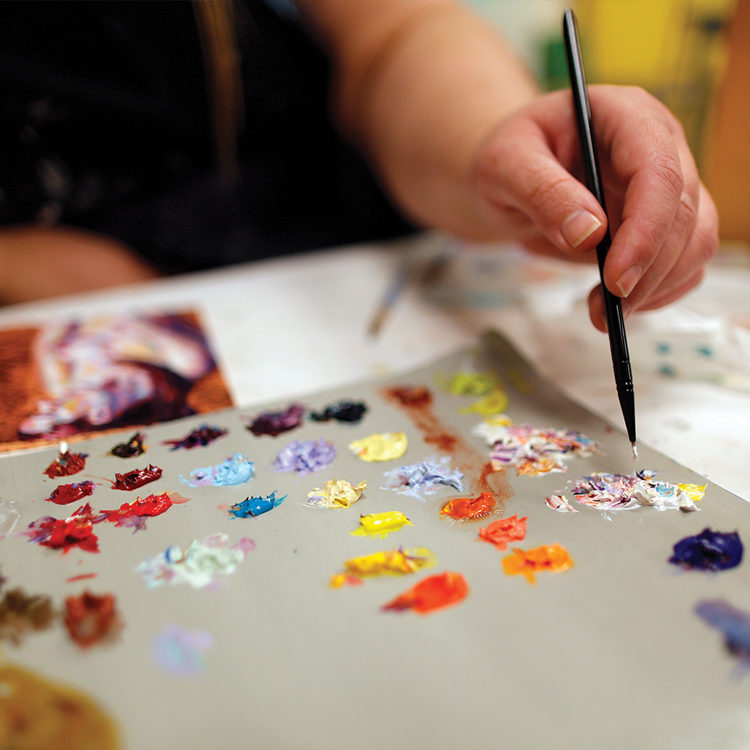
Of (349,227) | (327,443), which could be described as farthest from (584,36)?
(327,443)

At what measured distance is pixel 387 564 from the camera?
0.28 meters

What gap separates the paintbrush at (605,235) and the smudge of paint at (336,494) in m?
0.15

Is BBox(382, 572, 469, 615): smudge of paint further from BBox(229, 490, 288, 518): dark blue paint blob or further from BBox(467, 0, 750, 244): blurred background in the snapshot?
BBox(467, 0, 750, 244): blurred background

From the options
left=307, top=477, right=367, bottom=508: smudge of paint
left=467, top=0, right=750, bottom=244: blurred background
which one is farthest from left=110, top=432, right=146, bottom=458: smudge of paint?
left=467, top=0, right=750, bottom=244: blurred background

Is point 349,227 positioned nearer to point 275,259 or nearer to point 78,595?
point 275,259

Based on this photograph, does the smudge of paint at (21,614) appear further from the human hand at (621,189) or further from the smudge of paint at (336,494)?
the human hand at (621,189)

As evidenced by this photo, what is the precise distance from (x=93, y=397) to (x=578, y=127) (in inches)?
14.8

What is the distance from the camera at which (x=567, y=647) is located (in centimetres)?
24

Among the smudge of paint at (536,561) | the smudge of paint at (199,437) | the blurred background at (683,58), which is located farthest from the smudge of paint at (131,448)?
the blurred background at (683,58)

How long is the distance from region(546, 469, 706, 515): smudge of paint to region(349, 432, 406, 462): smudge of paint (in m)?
0.09

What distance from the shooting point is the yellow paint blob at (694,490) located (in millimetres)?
305

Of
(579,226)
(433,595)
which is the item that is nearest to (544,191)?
(579,226)

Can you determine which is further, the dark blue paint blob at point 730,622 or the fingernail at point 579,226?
the fingernail at point 579,226

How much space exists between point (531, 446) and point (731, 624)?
142 millimetres
